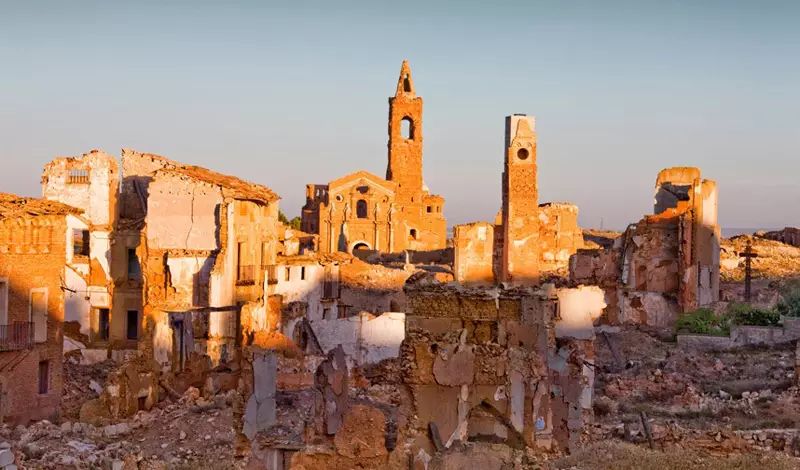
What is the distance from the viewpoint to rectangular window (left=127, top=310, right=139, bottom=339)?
26750 mm

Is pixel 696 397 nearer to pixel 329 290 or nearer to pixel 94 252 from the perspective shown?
pixel 329 290

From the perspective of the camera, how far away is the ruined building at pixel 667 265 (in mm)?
27141

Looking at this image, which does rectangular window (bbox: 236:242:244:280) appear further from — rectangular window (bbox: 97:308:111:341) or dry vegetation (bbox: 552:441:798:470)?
dry vegetation (bbox: 552:441:798:470)

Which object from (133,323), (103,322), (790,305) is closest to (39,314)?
(133,323)

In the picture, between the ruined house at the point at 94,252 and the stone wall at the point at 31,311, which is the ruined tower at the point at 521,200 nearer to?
the ruined house at the point at 94,252

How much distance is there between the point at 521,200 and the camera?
1114 inches

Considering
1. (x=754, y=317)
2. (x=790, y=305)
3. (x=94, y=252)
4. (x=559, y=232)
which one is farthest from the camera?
(x=559, y=232)

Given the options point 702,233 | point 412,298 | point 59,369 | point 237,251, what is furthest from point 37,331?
point 702,233

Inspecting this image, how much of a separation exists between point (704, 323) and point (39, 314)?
632 inches

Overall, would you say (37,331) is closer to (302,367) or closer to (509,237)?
(302,367)

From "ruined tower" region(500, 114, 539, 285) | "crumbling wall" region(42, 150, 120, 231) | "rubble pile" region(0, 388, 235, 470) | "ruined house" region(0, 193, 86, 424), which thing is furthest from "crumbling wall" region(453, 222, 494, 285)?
"ruined house" region(0, 193, 86, 424)

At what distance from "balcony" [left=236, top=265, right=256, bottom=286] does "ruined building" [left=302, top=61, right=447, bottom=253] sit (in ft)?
87.5

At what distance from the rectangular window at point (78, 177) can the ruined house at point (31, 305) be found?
23.7 feet

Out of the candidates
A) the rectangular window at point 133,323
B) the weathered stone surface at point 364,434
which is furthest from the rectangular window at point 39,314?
the weathered stone surface at point 364,434
